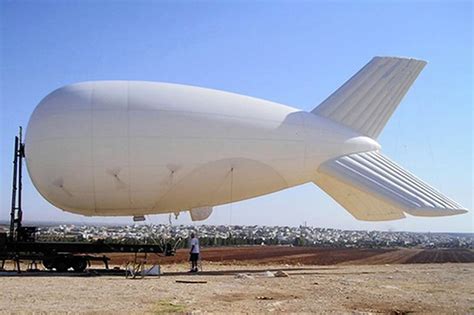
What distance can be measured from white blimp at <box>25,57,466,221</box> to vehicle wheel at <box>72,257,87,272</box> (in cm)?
192

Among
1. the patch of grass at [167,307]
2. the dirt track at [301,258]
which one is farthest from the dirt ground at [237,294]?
the dirt track at [301,258]

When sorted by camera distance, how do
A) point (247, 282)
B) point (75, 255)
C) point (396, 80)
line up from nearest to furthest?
point (247, 282) → point (75, 255) → point (396, 80)

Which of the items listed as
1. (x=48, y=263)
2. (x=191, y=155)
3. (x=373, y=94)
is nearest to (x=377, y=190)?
(x=373, y=94)

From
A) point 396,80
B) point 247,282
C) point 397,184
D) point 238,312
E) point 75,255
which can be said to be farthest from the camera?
point 396,80

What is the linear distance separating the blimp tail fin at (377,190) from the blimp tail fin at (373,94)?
1733mm

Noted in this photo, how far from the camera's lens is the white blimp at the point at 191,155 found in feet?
67.7

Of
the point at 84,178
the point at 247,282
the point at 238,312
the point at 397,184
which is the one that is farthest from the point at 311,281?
the point at 84,178

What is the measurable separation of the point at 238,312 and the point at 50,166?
475 inches

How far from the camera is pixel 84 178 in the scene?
68.7ft

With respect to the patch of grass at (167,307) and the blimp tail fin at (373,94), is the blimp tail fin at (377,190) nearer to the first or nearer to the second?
the blimp tail fin at (373,94)

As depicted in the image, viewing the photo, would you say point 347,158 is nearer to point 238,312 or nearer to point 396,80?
point 396,80

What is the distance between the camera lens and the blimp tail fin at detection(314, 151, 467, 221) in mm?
19844

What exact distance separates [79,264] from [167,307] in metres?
10.9

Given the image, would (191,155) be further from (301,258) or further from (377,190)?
(301,258)
